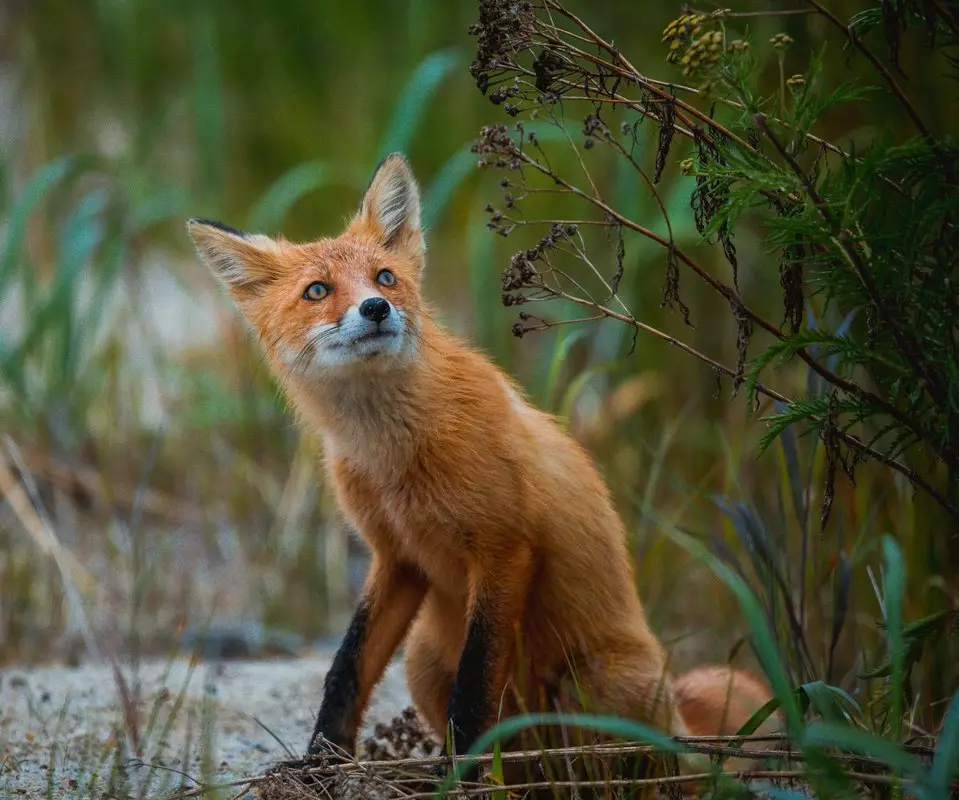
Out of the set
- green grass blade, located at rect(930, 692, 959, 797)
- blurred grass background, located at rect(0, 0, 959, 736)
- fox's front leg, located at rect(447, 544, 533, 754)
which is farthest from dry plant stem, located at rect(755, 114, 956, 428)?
fox's front leg, located at rect(447, 544, 533, 754)

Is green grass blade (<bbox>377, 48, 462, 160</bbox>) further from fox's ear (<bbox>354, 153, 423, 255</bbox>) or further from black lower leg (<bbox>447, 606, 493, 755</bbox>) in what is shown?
black lower leg (<bbox>447, 606, 493, 755</bbox>)

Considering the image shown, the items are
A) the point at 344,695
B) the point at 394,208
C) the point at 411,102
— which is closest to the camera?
the point at 344,695

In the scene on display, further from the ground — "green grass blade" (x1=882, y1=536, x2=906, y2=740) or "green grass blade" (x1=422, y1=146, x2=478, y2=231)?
"green grass blade" (x1=422, y1=146, x2=478, y2=231)

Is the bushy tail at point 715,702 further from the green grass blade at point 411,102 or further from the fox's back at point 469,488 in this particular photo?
the green grass blade at point 411,102

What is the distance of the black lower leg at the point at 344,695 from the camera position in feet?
11.0

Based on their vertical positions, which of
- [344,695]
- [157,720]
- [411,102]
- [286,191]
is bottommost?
[157,720]

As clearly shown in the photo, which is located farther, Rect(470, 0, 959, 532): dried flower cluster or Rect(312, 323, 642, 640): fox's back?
Rect(312, 323, 642, 640): fox's back

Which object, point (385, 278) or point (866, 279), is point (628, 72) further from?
point (385, 278)

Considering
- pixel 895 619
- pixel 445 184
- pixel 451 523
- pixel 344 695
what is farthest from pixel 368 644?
pixel 445 184

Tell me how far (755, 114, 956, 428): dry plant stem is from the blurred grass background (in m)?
1.26

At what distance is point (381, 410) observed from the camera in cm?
342

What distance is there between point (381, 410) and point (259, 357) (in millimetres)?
3067

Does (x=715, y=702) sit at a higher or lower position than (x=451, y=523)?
lower

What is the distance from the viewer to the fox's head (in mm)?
3357
